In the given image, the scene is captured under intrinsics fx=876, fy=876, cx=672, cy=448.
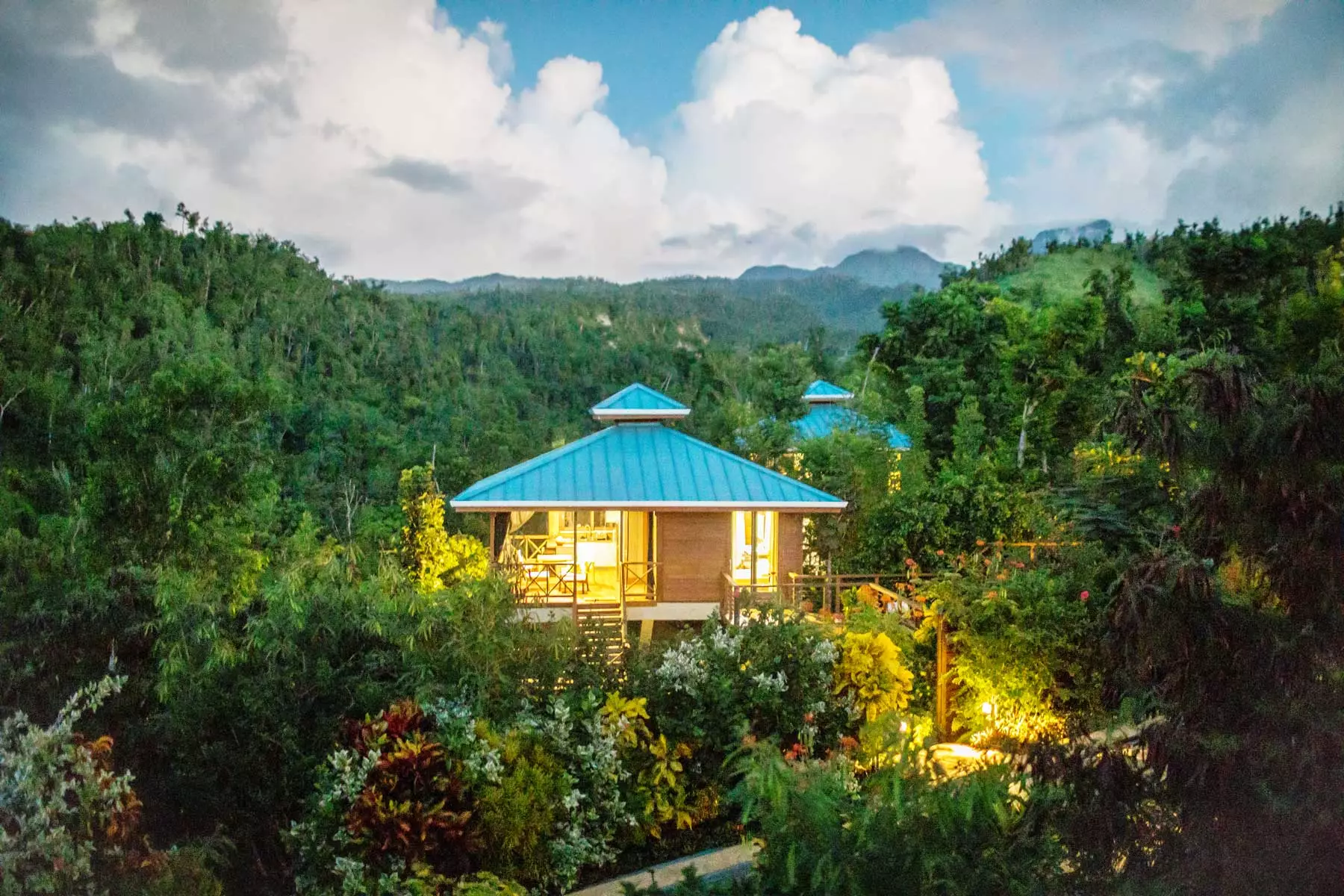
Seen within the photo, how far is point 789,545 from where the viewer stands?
38.3ft

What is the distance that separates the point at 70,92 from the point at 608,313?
4132cm

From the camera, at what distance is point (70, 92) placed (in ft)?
15.3

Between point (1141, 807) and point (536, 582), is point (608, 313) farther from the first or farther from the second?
point (1141, 807)

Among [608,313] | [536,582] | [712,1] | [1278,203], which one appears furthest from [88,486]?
[608,313]

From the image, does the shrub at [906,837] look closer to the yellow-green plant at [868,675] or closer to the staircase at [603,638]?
the staircase at [603,638]

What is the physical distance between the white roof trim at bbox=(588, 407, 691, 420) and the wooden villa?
17 mm

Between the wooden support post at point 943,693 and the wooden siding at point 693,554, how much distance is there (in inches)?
154

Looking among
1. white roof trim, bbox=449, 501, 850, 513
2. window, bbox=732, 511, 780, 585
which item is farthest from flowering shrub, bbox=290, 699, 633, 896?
window, bbox=732, 511, 780, 585

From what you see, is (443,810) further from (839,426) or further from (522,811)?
(839,426)

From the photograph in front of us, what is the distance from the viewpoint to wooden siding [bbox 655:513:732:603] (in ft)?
36.8

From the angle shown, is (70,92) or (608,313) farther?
(608,313)

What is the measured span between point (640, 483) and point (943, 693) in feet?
14.9

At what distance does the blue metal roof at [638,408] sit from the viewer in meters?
11.9

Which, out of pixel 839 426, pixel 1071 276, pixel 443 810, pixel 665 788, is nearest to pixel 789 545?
pixel 839 426
